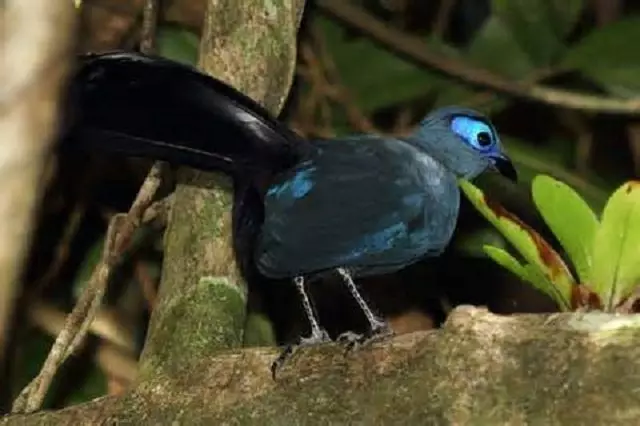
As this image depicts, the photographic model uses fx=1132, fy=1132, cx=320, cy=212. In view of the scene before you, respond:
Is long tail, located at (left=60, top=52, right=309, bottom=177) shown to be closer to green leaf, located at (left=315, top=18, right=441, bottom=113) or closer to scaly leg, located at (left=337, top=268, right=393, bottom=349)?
scaly leg, located at (left=337, top=268, right=393, bottom=349)

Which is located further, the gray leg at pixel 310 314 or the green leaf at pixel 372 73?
the green leaf at pixel 372 73

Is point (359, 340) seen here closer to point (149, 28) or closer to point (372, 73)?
point (149, 28)

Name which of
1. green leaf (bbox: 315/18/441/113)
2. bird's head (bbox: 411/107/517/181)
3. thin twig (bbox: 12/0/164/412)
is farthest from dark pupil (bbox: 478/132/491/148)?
green leaf (bbox: 315/18/441/113)

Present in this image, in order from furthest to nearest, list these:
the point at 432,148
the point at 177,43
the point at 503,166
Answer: the point at 177,43
the point at 503,166
the point at 432,148

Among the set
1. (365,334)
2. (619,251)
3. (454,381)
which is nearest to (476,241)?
(365,334)

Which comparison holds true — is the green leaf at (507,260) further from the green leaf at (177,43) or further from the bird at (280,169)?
the green leaf at (177,43)

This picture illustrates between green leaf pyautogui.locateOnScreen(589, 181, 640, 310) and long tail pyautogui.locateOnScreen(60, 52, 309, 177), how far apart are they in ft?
1.19

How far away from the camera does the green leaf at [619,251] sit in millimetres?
989

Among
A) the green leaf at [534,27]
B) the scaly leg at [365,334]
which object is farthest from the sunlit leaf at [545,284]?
the green leaf at [534,27]

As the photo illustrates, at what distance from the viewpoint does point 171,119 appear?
115 cm

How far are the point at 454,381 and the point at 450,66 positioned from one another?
1.36m

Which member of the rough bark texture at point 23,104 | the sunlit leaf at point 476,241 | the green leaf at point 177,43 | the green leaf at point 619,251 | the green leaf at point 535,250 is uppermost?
the rough bark texture at point 23,104

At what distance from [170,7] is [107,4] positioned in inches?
4.9

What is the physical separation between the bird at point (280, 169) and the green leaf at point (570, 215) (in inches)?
7.4
